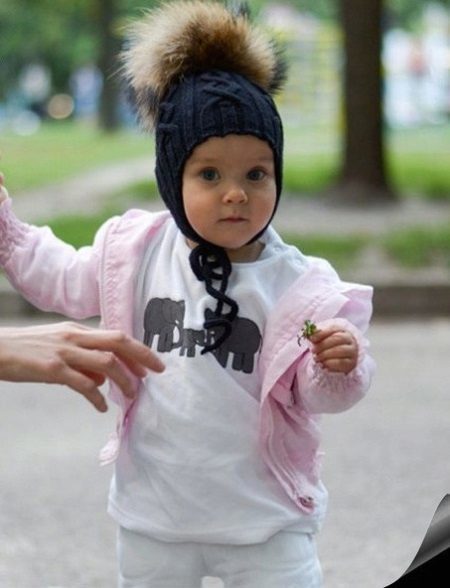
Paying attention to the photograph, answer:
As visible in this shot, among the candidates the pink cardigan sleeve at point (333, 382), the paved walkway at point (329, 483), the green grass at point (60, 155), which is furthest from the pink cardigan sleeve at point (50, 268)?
the green grass at point (60, 155)

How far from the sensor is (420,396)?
807 centimetres

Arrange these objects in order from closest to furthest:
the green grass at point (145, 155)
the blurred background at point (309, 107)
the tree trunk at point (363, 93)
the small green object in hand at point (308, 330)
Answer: the small green object in hand at point (308, 330) → the blurred background at point (309, 107) → the tree trunk at point (363, 93) → the green grass at point (145, 155)

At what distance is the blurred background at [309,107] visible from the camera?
12.6m

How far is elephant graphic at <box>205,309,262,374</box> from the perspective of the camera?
2.97 metres

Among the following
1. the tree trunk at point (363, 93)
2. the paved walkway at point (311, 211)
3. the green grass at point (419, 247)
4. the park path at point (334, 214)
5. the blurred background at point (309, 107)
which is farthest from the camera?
the tree trunk at point (363, 93)

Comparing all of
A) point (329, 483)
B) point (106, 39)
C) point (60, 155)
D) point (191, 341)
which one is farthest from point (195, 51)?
point (106, 39)

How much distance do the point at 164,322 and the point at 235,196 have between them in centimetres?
25

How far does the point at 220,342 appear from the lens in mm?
2959

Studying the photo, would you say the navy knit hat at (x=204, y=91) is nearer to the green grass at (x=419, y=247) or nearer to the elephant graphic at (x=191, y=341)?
the elephant graphic at (x=191, y=341)

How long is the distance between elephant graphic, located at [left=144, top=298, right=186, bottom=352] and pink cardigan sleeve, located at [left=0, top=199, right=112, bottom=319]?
0.48ft

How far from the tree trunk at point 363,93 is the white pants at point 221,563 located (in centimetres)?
1221

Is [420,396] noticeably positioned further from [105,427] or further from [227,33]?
[227,33]

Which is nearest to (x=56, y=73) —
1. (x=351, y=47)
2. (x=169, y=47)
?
(x=351, y=47)

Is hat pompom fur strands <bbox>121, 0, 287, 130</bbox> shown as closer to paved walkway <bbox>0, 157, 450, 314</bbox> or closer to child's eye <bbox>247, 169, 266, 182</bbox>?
child's eye <bbox>247, 169, 266, 182</bbox>
